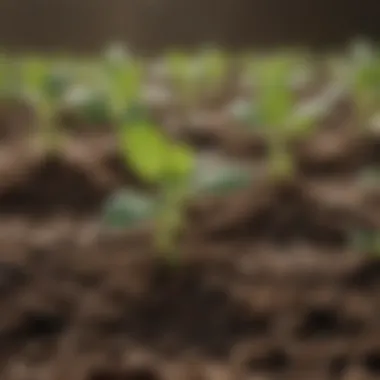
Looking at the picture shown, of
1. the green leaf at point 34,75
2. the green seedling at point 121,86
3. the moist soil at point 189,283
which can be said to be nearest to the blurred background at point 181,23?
the green leaf at point 34,75

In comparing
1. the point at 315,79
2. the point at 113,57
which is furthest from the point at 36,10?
the point at 315,79

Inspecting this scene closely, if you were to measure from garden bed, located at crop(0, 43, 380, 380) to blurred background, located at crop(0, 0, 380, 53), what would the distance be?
60 cm

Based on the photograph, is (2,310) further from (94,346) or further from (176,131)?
(176,131)

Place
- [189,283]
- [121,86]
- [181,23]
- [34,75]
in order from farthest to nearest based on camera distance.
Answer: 1. [181,23]
2. [34,75]
3. [121,86]
4. [189,283]

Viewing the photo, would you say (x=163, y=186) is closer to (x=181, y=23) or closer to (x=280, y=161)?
(x=280, y=161)

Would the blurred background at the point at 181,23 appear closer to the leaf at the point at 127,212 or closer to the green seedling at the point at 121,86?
the green seedling at the point at 121,86

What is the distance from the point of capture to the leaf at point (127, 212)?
0.56m

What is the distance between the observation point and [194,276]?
534 mm

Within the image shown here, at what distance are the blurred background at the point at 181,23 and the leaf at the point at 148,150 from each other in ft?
2.33

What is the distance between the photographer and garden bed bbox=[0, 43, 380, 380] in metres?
0.46

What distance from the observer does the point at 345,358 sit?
46cm

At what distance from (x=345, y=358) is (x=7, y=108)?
51 cm

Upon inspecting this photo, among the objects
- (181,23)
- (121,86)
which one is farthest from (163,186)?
(181,23)

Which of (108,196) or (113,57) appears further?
(113,57)
